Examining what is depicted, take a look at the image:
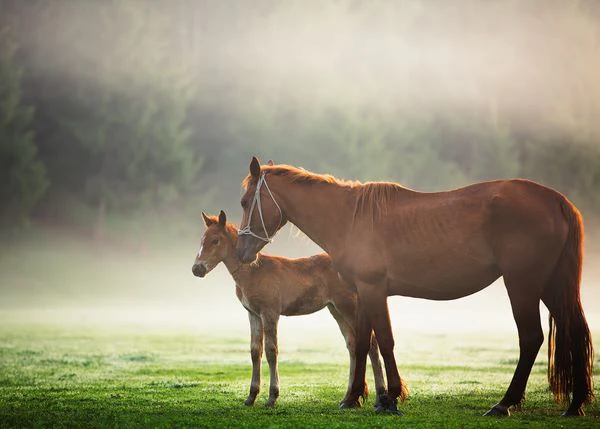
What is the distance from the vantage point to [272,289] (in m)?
12.7

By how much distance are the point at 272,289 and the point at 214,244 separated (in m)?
1.09

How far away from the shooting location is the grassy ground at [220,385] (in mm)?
10859

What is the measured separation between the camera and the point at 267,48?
194 ft

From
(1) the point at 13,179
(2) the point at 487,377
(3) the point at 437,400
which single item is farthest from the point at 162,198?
(3) the point at 437,400

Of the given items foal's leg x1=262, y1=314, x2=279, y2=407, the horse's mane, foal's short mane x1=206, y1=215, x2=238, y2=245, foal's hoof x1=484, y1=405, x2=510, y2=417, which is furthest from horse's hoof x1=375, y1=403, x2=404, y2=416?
foal's short mane x1=206, y1=215, x2=238, y2=245

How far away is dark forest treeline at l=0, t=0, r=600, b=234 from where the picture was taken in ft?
166

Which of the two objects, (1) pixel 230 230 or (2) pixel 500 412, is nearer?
(2) pixel 500 412

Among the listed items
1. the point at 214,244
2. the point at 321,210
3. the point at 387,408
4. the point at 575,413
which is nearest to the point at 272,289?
the point at 214,244

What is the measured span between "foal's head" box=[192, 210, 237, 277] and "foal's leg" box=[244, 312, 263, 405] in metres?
0.95

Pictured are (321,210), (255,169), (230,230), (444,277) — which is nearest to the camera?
(444,277)

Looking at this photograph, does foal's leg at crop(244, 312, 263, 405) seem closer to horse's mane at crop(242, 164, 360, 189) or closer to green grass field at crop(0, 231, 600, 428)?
green grass field at crop(0, 231, 600, 428)

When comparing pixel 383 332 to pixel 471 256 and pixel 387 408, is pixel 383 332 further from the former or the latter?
pixel 471 256

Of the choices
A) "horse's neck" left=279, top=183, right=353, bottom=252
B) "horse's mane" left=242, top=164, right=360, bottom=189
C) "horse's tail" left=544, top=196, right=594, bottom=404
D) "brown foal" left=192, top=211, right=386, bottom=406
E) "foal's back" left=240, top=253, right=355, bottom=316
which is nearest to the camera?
"horse's tail" left=544, top=196, right=594, bottom=404

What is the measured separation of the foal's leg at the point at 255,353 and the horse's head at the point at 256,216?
1.11 meters
